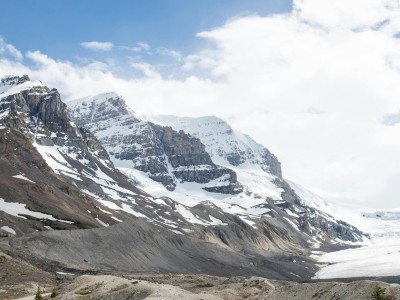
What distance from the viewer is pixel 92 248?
419ft

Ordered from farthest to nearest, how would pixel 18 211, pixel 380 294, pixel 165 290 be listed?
pixel 18 211
pixel 165 290
pixel 380 294

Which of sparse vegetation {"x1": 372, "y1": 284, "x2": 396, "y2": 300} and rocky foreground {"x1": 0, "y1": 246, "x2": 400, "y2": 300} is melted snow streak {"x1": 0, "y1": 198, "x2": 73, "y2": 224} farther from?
sparse vegetation {"x1": 372, "y1": 284, "x2": 396, "y2": 300}

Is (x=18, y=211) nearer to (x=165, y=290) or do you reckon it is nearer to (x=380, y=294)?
(x=165, y=290)

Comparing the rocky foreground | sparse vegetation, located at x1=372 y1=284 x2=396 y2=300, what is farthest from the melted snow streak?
sparse vegetation, located at x1=372 y1=284 x2=396 y2=300

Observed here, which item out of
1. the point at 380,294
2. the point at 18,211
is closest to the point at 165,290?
the point at 380,294

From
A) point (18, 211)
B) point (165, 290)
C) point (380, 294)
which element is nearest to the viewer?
point (380, 294)

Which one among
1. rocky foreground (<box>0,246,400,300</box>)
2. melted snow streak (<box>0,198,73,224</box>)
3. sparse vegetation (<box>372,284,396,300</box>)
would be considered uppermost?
melted snow streak (<box>0,198,73,224</box>)

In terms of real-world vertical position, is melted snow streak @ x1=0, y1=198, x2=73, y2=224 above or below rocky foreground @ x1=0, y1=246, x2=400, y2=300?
above

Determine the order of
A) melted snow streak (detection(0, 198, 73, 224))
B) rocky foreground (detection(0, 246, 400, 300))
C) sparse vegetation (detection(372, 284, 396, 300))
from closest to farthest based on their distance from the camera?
sparse vegetation (detection(372, 284, 396, 300)) → rocky foreground (detection(0, 246, 400, 300)) → melted snow streak (detection(0, 198, 73, 224))

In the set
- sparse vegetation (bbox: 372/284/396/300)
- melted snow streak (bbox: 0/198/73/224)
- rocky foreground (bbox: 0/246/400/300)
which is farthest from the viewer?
melted snow streak (bbox: 0/198/73/224)

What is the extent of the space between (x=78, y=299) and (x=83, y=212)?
14252 centimetres

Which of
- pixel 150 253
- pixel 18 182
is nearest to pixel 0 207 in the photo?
pixel 18 182

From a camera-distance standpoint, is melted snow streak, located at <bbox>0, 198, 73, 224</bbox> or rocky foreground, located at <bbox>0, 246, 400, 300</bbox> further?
melted snow streak, located at <bbox>0, 198, 73, 224</bbox>

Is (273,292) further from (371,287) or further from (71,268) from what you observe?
(71,268)
